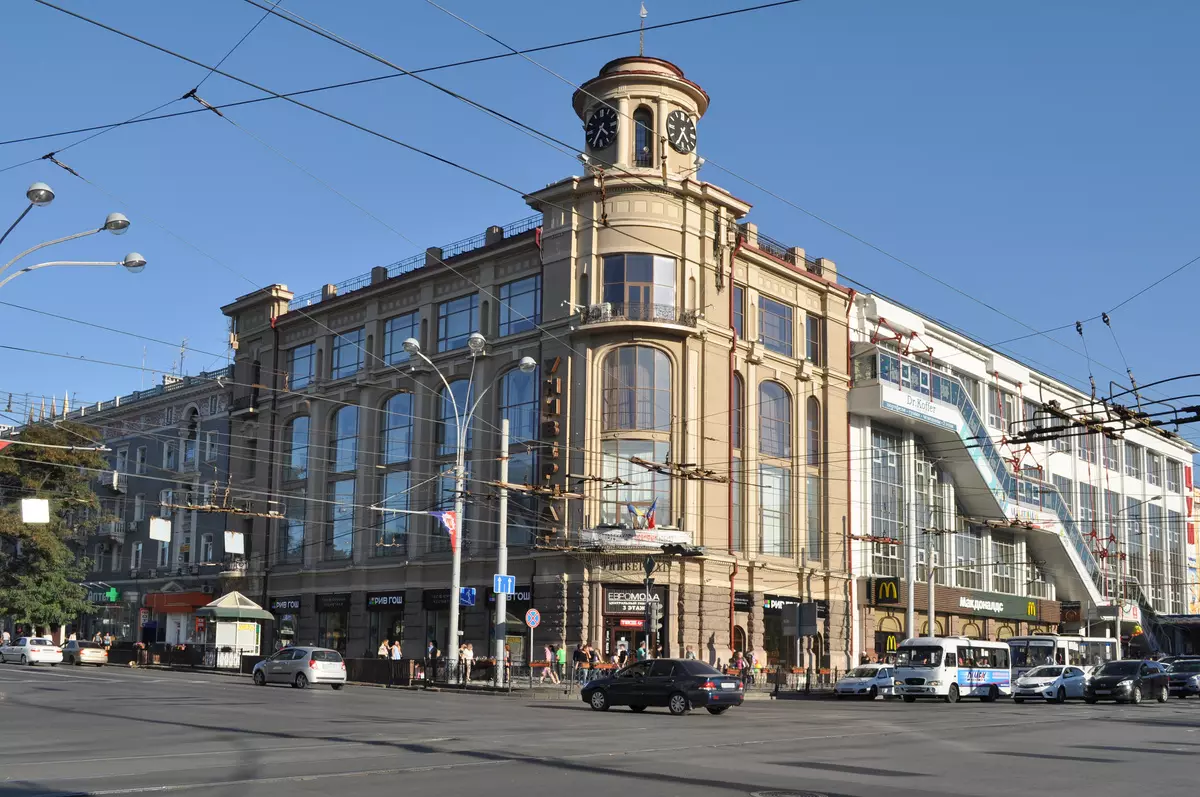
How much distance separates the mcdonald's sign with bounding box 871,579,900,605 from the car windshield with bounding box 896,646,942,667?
11.8 metres

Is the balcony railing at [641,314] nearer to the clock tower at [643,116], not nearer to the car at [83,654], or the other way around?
the clock tower at [643,116]

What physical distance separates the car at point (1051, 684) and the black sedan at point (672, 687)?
683 inches

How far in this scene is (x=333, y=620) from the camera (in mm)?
58125

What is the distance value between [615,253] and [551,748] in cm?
3299

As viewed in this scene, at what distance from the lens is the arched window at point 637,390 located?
158ft

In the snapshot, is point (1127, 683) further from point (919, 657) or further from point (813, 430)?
point (813, 430)

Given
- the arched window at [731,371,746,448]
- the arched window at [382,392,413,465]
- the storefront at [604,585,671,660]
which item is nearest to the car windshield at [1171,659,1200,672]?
the arched window at [731,371,746,448]

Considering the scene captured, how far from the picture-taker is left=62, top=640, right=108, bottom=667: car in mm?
57969

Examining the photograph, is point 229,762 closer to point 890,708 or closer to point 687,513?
point 890,708

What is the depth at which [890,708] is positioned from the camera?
115 ft

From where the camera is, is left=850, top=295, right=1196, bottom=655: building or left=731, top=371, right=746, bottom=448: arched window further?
left=850, top=295, right=1196, bottom=655: building

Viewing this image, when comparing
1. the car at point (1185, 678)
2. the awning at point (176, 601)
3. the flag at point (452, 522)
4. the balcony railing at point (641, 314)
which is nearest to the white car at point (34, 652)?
the awning at point (176, 601)

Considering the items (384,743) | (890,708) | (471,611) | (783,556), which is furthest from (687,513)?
(384,743)

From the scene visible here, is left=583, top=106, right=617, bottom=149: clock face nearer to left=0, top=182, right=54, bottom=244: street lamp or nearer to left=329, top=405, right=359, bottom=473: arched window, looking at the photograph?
left=329, top=405, right=359, bottom=473: arched window
